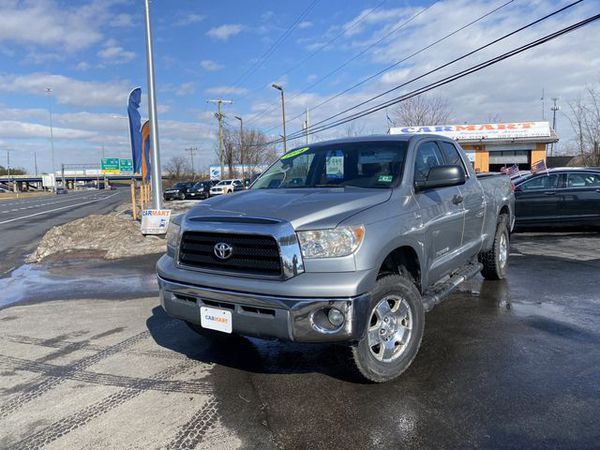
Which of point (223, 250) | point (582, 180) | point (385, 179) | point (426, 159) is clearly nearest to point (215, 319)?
point (223, 250)

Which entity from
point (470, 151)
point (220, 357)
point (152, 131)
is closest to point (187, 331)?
point (220, 357)

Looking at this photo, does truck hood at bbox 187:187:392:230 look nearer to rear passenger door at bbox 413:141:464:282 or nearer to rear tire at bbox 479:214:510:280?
rear passenger door at bbox 413:141:464:282

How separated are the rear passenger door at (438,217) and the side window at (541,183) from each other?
317 inches

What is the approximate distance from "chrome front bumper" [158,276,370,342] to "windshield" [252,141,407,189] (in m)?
1.36

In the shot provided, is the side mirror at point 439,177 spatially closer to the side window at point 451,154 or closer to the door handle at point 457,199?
the door handle at point 457,199

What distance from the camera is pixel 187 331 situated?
17.1 ft

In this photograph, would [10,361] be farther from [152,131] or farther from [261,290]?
[152,131]

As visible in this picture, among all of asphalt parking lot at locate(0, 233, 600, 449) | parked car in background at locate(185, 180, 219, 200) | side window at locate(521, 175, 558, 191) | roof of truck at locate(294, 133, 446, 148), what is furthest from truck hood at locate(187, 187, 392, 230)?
parked car in background at locate(185, 180, 219, 200)

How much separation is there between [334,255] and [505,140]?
1510 inches

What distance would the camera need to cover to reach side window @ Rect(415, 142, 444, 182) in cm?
451

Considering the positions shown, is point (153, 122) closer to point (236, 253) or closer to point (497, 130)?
point (236, 253)

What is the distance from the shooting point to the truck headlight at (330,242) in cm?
333

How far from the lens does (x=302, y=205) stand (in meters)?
3.61

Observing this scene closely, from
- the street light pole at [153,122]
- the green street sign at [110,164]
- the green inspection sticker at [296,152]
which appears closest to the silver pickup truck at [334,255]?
the green inspection sticker at [296,152]
